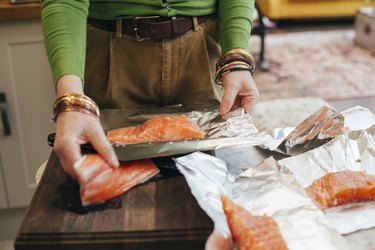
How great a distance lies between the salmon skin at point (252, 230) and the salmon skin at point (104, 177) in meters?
0.17

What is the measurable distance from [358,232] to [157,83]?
1.93ft

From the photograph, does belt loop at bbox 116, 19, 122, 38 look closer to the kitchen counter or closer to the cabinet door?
the kitchen counter

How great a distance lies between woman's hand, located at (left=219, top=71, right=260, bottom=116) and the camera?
0.98 metres

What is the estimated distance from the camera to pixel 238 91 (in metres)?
0.99

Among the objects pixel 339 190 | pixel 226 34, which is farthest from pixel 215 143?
pixel 226 34

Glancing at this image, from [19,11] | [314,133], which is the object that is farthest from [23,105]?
[314,133]

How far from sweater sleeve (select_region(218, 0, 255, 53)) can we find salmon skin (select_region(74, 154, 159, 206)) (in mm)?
389

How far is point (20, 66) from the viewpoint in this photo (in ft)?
5.51

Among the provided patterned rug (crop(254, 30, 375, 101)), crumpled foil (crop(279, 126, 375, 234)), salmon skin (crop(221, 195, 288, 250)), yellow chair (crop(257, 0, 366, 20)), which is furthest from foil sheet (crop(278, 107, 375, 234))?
yellow chair (crop(257, 0, 366, 20))

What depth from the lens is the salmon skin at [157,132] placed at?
2.97 feet

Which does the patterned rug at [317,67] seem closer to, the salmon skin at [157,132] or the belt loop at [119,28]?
the belt loop at [119,28]

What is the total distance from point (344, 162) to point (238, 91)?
253 millimetres

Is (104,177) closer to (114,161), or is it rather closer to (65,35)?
(114,161)

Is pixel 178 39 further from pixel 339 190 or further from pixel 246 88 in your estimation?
pixel 339 190
